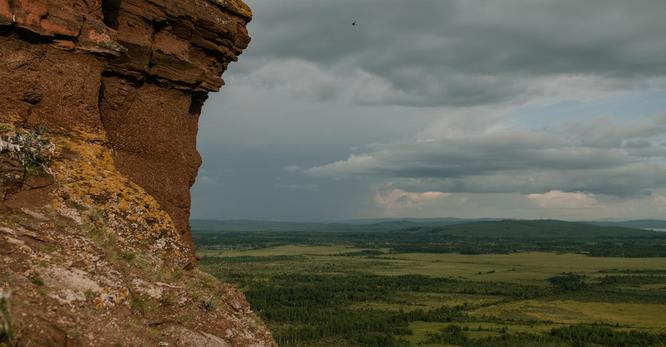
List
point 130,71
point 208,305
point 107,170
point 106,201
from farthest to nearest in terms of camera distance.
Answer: point 130,71, point 107,170, point 106,201, point 208,305

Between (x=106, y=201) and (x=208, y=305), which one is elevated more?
(x=106, y=201)

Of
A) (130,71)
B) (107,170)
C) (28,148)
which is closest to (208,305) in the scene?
(107,170)

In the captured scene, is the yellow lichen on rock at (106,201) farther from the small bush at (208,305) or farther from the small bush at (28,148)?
the small bush at (208,305)

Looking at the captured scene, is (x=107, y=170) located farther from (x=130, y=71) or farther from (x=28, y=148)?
(x=130, y=71)

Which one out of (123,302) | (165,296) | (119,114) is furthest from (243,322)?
(119,114)

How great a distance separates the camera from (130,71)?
20.2 meters

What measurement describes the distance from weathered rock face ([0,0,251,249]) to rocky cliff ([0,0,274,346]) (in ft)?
0.14

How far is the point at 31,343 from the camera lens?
9.53 metres

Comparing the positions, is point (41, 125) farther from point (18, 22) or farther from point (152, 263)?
point (152, 263)

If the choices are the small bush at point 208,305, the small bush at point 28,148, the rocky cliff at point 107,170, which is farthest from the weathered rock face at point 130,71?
the small bush at point 208,305

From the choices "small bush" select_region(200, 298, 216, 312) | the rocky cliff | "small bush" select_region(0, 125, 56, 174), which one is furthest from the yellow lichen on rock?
"small bush" select_region(200, 298, 216, 312)

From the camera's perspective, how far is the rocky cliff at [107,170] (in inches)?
456

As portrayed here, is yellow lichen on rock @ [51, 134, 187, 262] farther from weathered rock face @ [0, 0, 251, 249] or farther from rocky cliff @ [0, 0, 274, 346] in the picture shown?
weathered rock face @ [0, 0, 251, 249]

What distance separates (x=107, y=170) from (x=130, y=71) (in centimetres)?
531
